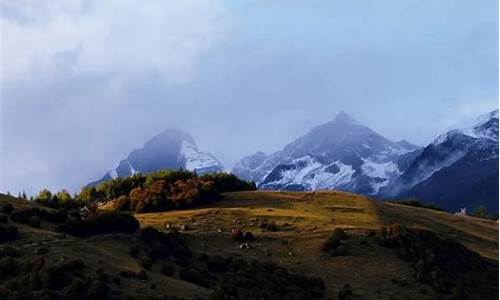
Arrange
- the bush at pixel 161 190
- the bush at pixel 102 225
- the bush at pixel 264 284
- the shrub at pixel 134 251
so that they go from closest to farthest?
the bush at pixel 264 284, the shrub at pixel 134 251, the bush at pixel 102 225, the bush at pixel 161 190

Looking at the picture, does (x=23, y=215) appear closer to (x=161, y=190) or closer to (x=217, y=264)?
(x=217, y=264)

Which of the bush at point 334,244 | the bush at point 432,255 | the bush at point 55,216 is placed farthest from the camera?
the bush at point 334,244

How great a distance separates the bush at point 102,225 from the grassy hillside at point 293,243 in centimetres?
118

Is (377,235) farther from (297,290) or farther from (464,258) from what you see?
(297,290)

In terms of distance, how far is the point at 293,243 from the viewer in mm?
58469

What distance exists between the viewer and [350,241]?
59.1 meters

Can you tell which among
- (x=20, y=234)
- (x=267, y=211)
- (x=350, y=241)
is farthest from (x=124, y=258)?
(x=267, y=211)

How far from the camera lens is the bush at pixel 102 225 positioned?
51656 mm

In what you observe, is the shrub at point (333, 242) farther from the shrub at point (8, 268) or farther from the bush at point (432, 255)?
the shrub at point (8, 268)

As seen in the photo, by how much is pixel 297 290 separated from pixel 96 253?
11474mm

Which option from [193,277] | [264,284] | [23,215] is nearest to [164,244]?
[193,277]

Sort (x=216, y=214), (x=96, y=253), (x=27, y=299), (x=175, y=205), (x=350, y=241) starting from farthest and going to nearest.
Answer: (x=175, y=205), (x=216, y=214), (x=350, y=241), (x=96, y=253), (x=27, y=299)

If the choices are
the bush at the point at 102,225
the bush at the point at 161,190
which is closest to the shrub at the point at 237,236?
the bush at the point at 102,225

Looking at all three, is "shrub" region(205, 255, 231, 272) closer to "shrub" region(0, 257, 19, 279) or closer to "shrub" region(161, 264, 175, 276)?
"shrub" region(161, 264, 175, 276)
